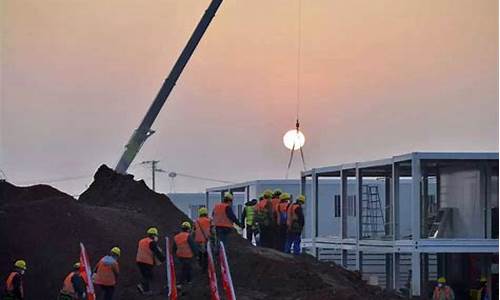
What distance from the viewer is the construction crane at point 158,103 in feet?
123

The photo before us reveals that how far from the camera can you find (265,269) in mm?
25922

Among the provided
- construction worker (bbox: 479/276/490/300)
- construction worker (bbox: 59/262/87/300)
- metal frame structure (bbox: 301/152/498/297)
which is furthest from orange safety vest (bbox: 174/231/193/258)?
construction worker (bbox: 479/276/490/300)

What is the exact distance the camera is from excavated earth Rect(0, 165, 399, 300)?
2512cm

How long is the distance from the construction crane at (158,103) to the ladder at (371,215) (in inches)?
325

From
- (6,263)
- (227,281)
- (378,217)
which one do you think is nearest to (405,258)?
(378,217)

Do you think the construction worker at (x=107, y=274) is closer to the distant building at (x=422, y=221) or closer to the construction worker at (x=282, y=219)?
the construction worker at (x=282, y=219)

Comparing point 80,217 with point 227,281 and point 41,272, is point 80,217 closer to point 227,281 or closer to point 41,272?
point 41,272

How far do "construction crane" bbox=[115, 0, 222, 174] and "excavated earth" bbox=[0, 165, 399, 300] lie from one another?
335cm

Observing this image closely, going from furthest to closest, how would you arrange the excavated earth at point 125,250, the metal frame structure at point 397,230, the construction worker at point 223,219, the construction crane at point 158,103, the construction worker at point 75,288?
the construction crane at point 158,103 → the metal frame structure at point 397,230 → the construction worker at point 223,219 → the excavated earth at point 125,250 → the construction worker at point 75,288

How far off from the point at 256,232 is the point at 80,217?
5.19 metres

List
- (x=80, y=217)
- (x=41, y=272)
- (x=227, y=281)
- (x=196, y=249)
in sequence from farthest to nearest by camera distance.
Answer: (x=80, y=217) < (x=41, y=272) < (x=196, y=249) < (x=227, y=281)

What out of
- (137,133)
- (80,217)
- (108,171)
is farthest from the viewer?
(137,133)

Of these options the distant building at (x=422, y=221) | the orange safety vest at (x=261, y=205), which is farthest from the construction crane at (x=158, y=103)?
the orange safety vest at (x=261, y=205)

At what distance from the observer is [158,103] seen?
123ft
